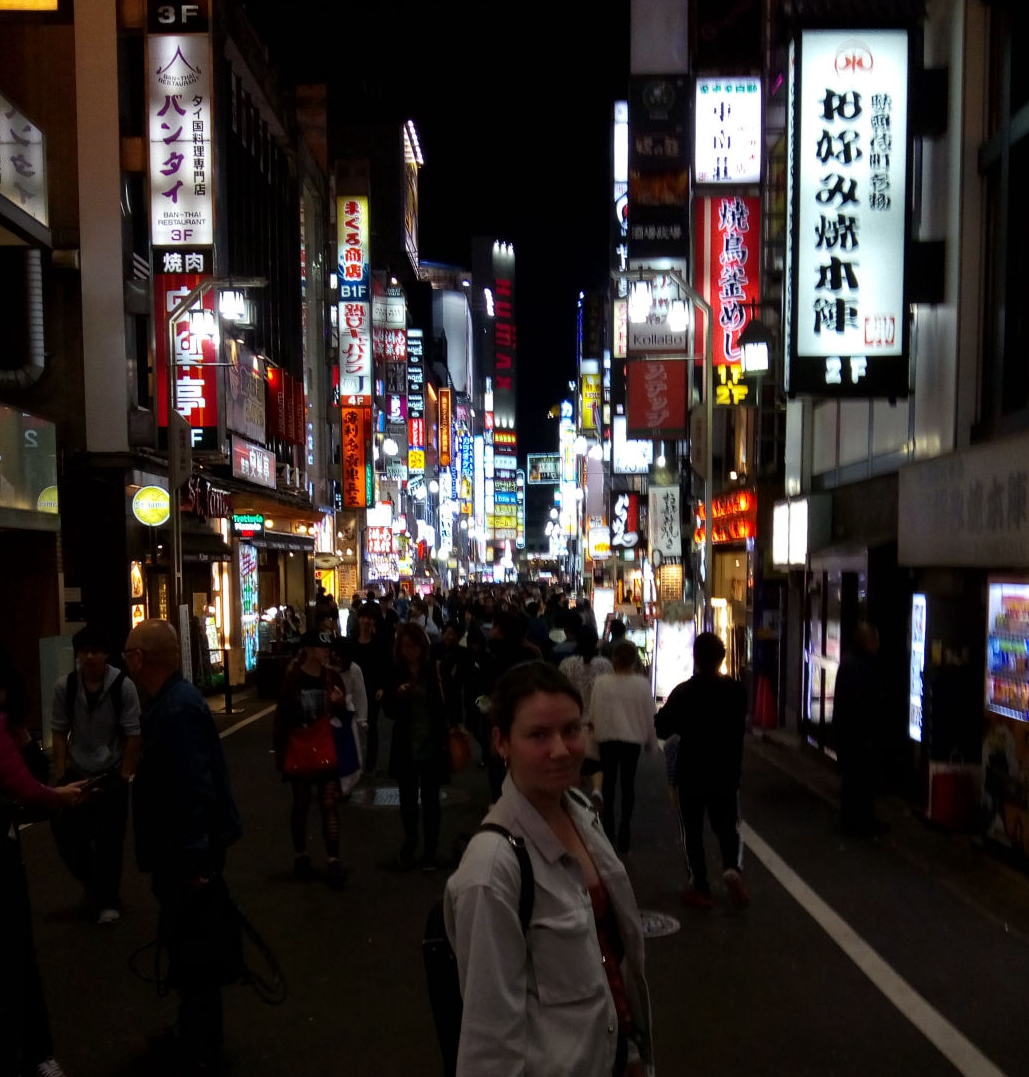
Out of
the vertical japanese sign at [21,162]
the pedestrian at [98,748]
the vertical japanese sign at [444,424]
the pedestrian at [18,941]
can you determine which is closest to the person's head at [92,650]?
the pedestrian at [98,748]

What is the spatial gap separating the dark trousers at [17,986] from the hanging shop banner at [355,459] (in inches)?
1384

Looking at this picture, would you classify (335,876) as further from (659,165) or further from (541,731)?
(659,165)

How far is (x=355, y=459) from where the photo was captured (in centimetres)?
3972

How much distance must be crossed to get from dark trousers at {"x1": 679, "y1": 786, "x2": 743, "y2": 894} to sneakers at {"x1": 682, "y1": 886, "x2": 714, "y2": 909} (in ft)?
0.09

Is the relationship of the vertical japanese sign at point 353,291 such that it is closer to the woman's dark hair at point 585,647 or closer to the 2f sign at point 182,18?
the 2f sign at point 182,18

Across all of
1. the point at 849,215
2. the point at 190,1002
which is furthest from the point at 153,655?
the point at 849,215

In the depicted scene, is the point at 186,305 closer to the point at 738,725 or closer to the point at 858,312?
the point at 858,312

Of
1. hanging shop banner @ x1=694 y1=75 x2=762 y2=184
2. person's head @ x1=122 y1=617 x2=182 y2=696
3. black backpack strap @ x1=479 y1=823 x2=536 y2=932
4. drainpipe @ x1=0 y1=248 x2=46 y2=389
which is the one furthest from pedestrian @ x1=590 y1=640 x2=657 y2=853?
drainpipe @ x1=0 y1=248 x2=46 y2=389

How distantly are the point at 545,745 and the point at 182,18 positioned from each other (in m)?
20.3

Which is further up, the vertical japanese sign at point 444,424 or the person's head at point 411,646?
the vertical japanese sign at point 444,424

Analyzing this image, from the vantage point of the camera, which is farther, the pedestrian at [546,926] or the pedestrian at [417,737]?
the pedestrian at [417,737]

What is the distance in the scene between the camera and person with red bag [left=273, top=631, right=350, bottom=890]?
7789mm

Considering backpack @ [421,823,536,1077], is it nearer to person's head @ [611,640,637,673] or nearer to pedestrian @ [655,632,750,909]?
pedestrian @ [655,632,750,909]

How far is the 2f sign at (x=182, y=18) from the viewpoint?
1911 centimetres
